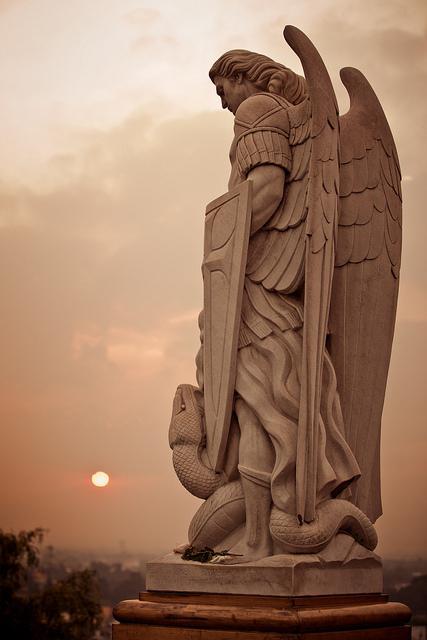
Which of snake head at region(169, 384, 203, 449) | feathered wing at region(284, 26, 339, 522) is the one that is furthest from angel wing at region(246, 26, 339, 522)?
snake head at region(169, 384, 203, 449)

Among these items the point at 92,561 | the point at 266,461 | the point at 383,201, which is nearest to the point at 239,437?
the point at 266,461

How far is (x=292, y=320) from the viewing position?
5113 mm

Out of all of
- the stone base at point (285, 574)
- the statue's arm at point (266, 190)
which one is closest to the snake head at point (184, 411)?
the stone base at point (285, 574)

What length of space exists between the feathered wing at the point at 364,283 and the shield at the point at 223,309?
0.60 meters

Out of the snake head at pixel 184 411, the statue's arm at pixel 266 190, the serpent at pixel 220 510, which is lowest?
the serpent at pixel 220 510

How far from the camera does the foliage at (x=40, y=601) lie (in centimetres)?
1140

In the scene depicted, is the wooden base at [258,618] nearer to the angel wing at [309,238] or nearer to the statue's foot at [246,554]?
the statue's foot at [246,554]

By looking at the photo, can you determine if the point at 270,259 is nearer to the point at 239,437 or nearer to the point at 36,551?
the point at 239,437

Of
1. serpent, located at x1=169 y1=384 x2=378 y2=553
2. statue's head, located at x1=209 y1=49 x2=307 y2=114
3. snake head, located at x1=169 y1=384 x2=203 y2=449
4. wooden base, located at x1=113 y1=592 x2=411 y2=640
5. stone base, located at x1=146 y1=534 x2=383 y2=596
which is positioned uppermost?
statue's head, located at x1=209 y1=49 x2=307 y2=114

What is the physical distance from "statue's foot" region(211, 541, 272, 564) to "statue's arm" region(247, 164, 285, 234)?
1701 mm

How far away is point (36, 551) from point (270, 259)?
7.27 metres

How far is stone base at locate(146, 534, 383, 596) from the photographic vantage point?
4.65 m

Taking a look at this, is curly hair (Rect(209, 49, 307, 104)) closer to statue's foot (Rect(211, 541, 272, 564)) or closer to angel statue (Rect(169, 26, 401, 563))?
angel statue (Rect(169, 26, 401, 563))

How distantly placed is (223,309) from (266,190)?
680 millimetres
